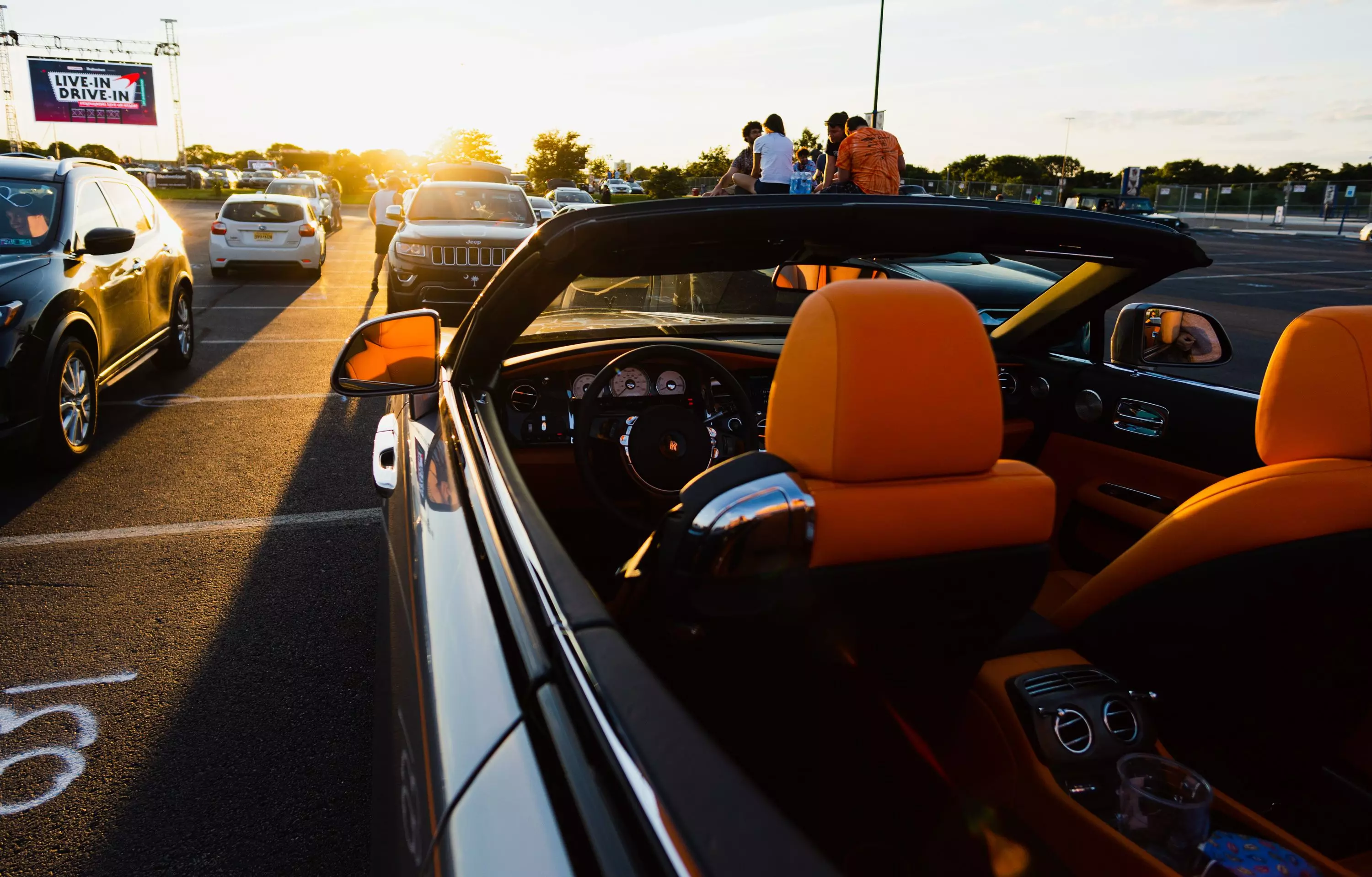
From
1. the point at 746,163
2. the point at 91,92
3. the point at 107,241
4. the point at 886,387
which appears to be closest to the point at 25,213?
the point at 107,241

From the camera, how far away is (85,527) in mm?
4684

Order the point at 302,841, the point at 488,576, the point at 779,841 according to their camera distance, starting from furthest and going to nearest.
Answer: the point at 302,841
the point at 488,576
the point at 779,841

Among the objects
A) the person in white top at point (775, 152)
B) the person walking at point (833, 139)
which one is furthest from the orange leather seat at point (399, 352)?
the person in white top at point (775, 152)

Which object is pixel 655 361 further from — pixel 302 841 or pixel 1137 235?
pixel 302 841

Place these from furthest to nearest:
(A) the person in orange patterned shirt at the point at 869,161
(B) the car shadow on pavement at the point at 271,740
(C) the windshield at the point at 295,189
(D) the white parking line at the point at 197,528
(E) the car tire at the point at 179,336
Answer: (C) the windshield at the point at 295,189 < (A) the person in orange patterned shirt at the point at 869,161 < (E) the car tire at the point at 179,336 < (D) the white parking line at the point at 197,528 < (B) the car shadow on pavement at the point at 271,740

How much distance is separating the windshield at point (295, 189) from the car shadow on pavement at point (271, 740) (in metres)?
26.7

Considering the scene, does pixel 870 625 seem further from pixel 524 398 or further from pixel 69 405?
pixel 69 405

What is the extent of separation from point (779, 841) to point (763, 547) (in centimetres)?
55

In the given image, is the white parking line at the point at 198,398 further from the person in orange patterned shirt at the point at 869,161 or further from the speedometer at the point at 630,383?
the person in orange patterned shirt at the point at 869,161

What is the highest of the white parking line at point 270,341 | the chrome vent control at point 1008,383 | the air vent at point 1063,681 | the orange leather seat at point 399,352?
the orange leather seat at point 399,352

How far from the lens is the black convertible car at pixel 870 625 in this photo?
1056 millimetres

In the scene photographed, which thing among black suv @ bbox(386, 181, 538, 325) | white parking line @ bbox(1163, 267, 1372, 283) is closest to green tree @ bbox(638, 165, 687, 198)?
white parking line @ bbox(1163, 267, 1372, 283)

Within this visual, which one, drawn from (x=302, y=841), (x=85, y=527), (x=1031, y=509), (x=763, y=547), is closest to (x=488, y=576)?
(x=763, y=547)

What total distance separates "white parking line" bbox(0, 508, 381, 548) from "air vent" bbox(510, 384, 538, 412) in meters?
1.89
